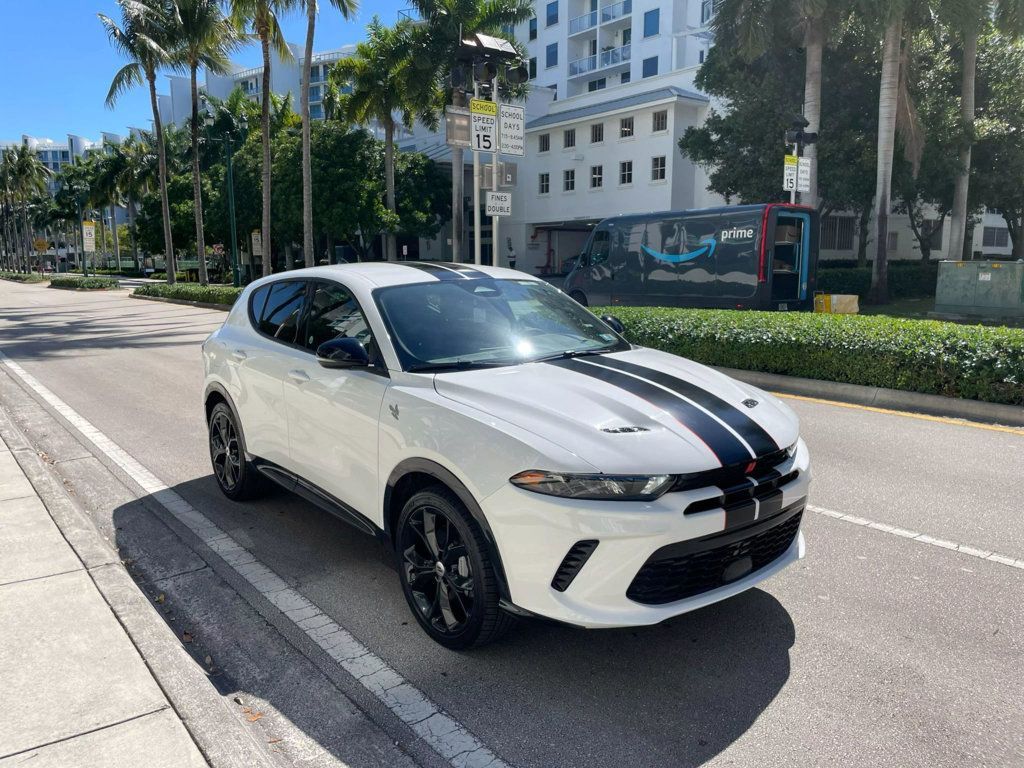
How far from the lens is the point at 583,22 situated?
195 feet

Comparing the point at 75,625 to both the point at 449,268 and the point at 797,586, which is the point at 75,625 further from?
the point at 797,586

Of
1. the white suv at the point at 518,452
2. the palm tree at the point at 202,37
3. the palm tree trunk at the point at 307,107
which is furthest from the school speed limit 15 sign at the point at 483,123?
the palm tree at the point at 202,37

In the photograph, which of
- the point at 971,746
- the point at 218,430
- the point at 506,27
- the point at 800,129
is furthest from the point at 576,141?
the point at 971,746

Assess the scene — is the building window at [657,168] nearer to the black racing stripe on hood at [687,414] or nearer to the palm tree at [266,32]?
the palm tree at [266,32]

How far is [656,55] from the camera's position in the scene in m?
55.1

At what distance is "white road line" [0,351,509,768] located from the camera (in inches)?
116

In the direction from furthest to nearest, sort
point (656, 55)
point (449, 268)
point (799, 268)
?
point (656, 55), point (799, 268), point (449, 268)

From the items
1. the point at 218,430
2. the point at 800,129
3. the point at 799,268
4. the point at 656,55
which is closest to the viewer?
the point at 218,430

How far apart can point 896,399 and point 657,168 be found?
3079 centimetres

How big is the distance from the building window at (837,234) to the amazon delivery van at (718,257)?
2191 cm

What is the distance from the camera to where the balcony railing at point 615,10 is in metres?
56.7

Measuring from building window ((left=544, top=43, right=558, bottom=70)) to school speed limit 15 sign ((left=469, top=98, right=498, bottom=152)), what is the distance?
176 ft

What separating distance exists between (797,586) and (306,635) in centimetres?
254

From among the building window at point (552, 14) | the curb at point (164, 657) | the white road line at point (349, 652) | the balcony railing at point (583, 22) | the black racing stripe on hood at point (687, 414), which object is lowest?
the white road line at point (349, 652)
